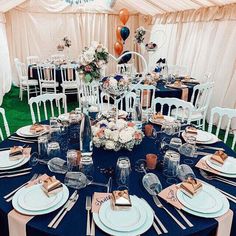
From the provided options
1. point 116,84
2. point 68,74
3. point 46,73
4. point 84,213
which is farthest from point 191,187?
point 46,73

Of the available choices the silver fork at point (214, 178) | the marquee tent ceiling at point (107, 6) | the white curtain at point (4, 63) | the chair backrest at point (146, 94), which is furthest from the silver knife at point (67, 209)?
the white curtain at point (4, 63)

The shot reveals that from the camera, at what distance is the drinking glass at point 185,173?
→ 1479mm

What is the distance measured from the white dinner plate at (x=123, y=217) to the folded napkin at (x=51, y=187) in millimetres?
257

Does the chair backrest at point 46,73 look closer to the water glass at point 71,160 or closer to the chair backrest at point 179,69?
the chair backrest at point 179,69

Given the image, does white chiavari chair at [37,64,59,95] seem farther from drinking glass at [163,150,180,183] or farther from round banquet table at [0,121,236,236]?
drinking glass at [163,150,180,183]

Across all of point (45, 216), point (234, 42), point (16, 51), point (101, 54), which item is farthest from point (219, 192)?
point (16, 51)

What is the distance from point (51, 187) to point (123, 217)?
1.31ft

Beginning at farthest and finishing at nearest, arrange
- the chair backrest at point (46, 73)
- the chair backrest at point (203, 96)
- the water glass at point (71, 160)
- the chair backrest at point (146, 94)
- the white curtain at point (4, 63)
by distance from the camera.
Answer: the white curtain at point (4, 63) → the chair backrest at point (46, 73) → the chair backrest at point (203, 96) → the chair backrest at point (146, 94) → the water glass at point (71, 160)

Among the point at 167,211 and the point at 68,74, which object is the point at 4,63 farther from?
the point at 167,211

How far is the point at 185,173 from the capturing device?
4.88 ft

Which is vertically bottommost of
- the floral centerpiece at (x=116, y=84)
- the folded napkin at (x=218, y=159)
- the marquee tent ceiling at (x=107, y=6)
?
the folded napkin at (x=218, y=159)

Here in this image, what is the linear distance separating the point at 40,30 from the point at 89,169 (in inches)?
283

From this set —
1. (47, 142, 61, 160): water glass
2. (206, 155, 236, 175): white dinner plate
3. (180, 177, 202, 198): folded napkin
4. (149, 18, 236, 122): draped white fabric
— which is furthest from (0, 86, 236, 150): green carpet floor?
(47, 142, 61, 160): water glass

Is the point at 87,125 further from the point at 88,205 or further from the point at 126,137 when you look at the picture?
the point at 88,205
